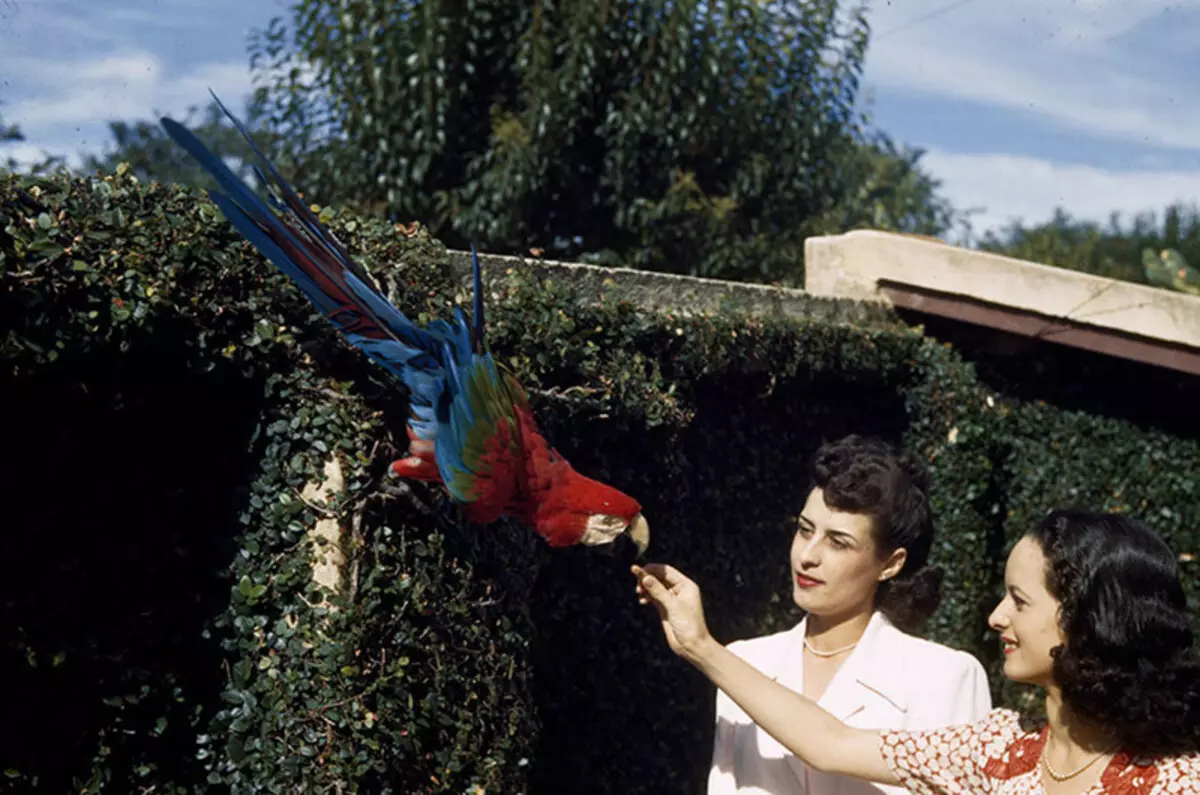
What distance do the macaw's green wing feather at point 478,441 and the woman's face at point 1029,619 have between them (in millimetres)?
1130

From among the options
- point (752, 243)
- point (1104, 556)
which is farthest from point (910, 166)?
point (1104, 556)

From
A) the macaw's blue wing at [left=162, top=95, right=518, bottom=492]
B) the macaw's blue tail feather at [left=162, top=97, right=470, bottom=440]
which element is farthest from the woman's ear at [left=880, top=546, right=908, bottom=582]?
the macaw's blue tail feather at [left=162, top=97, right=470, bottom=440]

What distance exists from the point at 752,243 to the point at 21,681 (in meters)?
6.11

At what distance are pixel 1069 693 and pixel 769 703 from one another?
618mm

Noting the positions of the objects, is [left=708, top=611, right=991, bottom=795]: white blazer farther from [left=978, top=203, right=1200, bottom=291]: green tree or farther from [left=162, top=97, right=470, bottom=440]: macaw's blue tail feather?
[left=978, top=203, right=1200, bottom=291]: green tree

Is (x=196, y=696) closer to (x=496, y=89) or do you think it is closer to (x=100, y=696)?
(x=100, y=696)

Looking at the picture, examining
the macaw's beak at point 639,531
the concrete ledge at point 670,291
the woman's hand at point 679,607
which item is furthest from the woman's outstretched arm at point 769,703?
the concrete ledge at point 670,291

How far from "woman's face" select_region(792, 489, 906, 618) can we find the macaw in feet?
1.63

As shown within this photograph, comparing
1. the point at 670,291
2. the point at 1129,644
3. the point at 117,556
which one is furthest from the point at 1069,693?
the point at 670,291

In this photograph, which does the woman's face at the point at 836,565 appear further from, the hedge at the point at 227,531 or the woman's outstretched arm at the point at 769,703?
the hedge at the point at 227,531

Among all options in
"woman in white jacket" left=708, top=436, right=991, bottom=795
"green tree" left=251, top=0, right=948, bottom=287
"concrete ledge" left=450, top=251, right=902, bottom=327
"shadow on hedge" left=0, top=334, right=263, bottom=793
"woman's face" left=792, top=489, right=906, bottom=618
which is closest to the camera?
"shadow on hedge" left=0, top=334, right=263, bottom=793

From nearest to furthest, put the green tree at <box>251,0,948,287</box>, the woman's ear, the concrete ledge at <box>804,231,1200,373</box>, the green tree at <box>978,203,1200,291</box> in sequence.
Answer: the woman's ear → the concrete ledge at <box>804,231,1200,373</box> → the green tree at <box>251,0,948,287</box> → the green tree at <box>978,203,1200,291</box>

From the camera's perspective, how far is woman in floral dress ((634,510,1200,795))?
2.27 metres

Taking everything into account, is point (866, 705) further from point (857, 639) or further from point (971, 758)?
point (971, 758)
